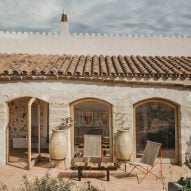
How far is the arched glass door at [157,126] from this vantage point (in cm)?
1377

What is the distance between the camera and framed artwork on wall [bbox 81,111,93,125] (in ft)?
57.9

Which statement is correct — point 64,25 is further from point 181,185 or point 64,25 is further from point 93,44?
point 181,185

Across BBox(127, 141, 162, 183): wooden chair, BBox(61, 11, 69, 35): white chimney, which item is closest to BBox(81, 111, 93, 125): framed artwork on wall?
BBox(61, 11, 69, 35): white chimney

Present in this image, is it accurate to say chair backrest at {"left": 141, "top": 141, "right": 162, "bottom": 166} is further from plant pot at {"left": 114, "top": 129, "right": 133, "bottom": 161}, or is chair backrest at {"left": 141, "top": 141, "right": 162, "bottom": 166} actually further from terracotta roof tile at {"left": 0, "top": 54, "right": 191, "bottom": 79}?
terracotta roof tile at {"left": 0, "top": 54, "right": 191, "bottom": 79}

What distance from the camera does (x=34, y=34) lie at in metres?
19.9

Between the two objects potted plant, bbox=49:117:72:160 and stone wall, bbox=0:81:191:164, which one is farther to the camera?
stone wall, bbox=0:81:191:164

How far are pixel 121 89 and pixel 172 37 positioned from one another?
8.31m

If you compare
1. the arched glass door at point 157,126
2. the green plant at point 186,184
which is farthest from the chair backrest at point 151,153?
the green plant at point 186,184

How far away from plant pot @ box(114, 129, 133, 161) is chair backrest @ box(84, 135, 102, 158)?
68 centimetres

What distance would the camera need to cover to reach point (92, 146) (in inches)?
489

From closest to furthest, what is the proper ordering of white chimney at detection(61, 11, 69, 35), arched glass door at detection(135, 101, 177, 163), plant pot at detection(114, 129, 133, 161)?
plant pot at detection(114, 129, 133, 161), arched glass door at detection(135, 101, 177, 163), white chimney at detection(61, 11, 69, 35)

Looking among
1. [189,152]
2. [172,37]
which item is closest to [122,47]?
[172,37]

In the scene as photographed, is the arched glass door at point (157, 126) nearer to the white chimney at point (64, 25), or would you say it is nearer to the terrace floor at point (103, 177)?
the terrace floor at point (103, 177)

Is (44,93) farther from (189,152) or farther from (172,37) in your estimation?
(172,37)
